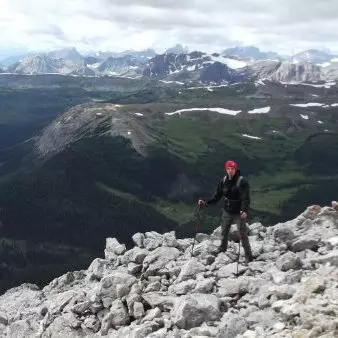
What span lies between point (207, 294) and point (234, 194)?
6749 mm

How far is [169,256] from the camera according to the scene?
3328 centimetres

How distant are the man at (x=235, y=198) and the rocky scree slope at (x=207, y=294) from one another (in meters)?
1.78

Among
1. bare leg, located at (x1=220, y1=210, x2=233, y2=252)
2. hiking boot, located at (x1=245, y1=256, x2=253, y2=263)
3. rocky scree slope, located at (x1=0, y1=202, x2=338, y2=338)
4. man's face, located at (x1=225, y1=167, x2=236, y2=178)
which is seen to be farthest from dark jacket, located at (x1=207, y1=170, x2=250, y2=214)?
rocky scree slope, located at (x1=0, y1=202, x2=338, y2=338)

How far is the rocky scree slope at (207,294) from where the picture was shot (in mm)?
21453

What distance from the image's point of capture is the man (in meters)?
28.9

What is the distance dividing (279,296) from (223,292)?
3399mm

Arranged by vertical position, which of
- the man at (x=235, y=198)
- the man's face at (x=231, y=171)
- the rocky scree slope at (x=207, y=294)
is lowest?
the rocky scree slope at (x=207, y=294)

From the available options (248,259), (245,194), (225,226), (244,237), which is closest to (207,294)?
(244,237)

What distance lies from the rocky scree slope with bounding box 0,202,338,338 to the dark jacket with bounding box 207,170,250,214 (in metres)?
3.16

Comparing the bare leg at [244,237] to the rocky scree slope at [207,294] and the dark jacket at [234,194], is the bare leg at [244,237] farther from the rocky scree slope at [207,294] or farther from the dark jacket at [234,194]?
the rocky scree slope at [207,294]

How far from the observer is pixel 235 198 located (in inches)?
1174

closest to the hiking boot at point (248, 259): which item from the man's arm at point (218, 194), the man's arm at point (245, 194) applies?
the man's arm at point (245, 194)

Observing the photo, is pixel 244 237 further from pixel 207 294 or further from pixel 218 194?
pixel 207 294

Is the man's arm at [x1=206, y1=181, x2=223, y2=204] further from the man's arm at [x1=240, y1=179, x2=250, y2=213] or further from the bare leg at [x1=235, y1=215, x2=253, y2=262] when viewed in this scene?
the bare leg at [x1=235, y1=215, x2=253, y2=262]
